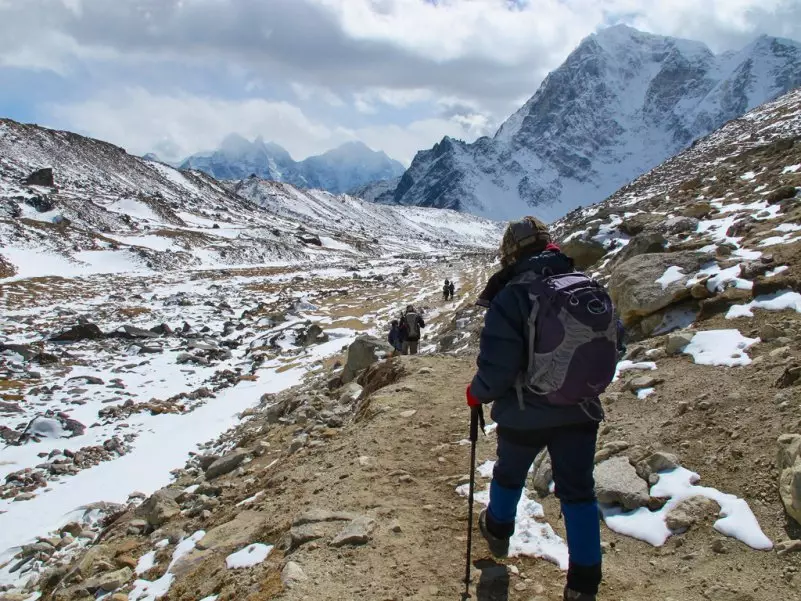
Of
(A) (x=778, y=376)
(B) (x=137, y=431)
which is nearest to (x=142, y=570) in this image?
(A) (x=778, y=376)

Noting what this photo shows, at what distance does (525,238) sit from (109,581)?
5911 millimetres

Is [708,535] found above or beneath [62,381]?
above

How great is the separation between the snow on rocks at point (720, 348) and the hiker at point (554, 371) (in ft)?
15.3

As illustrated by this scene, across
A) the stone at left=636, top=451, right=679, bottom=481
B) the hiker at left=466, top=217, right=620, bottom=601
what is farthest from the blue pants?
the stone at left=636, top=451, right=679, bottom=481

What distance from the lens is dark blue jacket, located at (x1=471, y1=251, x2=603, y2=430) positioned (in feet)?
13.1

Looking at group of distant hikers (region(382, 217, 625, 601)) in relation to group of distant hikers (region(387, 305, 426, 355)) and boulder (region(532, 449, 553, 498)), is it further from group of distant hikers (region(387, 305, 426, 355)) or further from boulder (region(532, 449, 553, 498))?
group of distant hikers (region(387, 305, 426, 355))

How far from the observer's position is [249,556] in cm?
536

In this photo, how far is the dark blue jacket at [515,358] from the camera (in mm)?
3984

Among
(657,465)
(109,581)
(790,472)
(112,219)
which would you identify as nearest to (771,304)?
(657,465)

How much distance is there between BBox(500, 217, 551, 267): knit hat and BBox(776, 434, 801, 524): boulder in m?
2.75

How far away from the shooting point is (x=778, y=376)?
6.40 metres

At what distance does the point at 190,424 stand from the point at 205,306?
80.5 ft

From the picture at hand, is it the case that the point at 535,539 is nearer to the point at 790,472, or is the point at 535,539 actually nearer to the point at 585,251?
the point at 790,472

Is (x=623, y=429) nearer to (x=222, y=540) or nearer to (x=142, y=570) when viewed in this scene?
(x=222, y=540)
